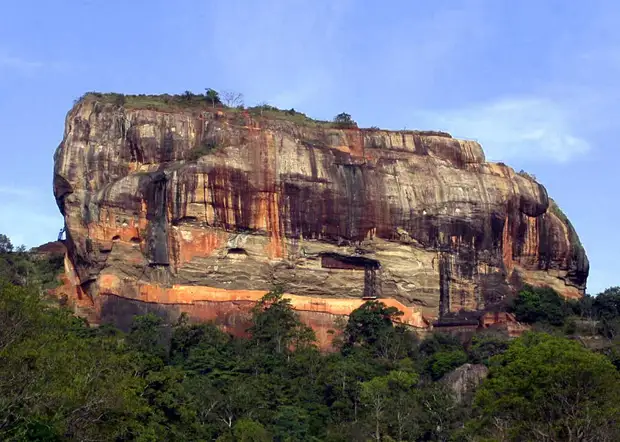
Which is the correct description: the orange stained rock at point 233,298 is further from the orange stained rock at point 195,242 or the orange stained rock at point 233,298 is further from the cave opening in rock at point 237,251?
the cave opening in rock at point 237,251

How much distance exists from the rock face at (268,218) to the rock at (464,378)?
7335mm

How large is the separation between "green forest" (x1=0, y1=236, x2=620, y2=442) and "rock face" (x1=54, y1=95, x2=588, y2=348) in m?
1.69

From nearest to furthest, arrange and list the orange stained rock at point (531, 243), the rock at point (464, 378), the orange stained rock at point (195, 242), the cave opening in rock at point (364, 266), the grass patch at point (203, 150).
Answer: the rock at point (464, 378) → the orange stained rock at point (195, 242) → the grass patch at point (203, 150) → the cave opening in rock at point (364, 266) → the orange stained rock at point (531, 243)

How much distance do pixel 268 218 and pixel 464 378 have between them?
1197cm

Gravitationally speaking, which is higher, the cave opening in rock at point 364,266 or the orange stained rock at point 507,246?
the orange stained rock at point 507,246

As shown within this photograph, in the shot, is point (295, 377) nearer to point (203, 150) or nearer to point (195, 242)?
point (195, 242)

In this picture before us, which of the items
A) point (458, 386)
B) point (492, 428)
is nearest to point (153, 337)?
point (458, 386)

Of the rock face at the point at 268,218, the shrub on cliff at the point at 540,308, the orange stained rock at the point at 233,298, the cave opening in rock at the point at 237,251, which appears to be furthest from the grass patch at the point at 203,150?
the shrub on cliff at the point at 540,308

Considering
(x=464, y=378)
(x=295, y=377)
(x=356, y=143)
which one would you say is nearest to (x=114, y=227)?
(x=295, y=377)

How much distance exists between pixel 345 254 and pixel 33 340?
31.4m

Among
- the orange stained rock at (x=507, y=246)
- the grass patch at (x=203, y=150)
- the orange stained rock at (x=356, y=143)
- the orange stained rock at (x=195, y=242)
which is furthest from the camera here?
the orange stained rock at (x=507, y=246)

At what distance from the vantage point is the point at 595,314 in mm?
67125

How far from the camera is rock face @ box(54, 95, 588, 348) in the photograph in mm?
62312

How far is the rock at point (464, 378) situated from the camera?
56975mm
